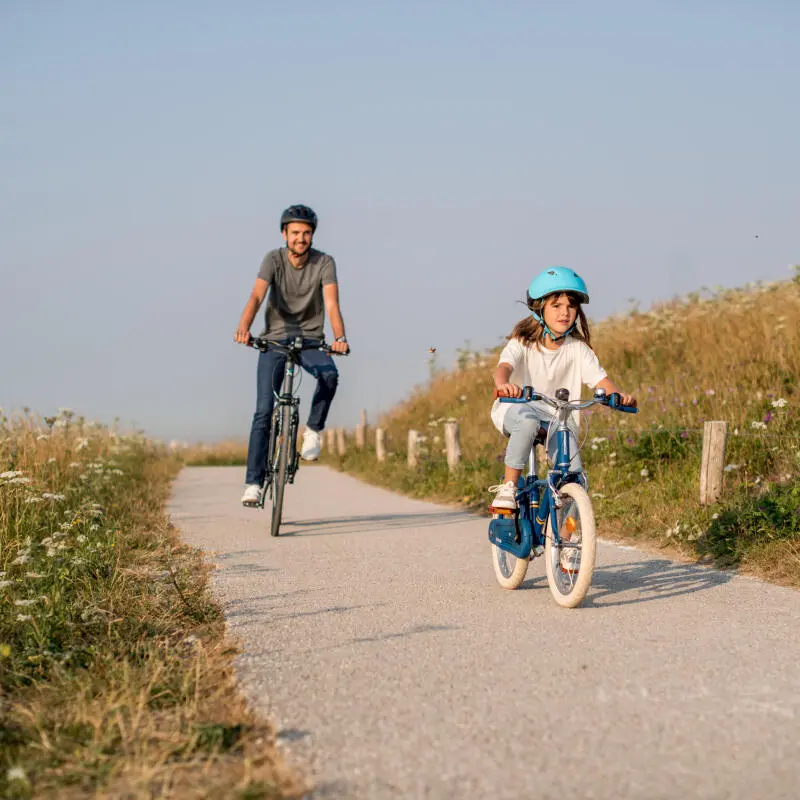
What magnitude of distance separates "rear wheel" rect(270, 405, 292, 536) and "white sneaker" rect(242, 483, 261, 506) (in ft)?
0.44

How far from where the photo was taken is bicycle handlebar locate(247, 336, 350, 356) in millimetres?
8273

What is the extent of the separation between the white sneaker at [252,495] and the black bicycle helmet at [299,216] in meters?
2.18

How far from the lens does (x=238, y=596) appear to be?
5.39 m

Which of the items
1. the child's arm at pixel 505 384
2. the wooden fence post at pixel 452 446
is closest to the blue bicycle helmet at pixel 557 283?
the child's arm at pixel 505 384

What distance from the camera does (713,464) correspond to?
7895 mm

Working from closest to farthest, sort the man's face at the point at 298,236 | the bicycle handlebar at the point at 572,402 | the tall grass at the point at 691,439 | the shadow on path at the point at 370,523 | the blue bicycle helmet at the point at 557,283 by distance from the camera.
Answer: the bicycle handlebar at the point at 572,402
the blue bicycle helmet at the point at 557,283
the tall grass at the point at 691,439
the man's face at the point at 298,236
the shadow on path at the point at 370,523

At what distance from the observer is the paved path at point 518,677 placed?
2773 millimetres

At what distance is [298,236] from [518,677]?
211 inches

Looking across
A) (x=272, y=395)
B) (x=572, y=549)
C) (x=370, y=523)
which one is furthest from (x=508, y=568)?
(x=370, y=523)

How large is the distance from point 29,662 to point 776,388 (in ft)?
27.6

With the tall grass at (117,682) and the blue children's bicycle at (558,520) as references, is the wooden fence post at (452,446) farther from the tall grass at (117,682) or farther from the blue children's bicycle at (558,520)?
the blue children's bicycle at (558,520)

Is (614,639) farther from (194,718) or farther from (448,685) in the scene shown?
(194,718)

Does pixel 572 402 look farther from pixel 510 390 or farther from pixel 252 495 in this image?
pixel 252 495

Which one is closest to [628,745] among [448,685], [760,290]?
[448,685]
